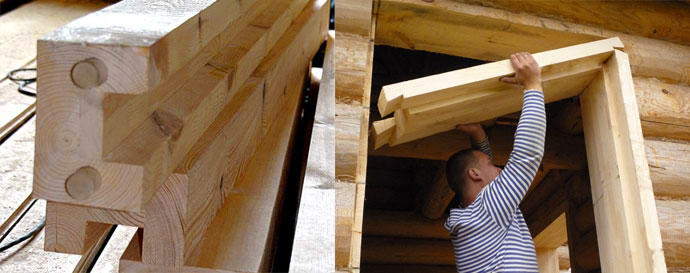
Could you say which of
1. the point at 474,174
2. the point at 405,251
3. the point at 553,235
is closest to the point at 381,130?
the point at 474,174

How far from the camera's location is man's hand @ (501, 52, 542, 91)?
2.55m

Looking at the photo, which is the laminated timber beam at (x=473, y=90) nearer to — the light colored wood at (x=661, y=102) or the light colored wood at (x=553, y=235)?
the light colored wood at (x=661, y=102)

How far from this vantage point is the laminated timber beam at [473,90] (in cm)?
240

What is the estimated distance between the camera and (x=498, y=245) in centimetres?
288

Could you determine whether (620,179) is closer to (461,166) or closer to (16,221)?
(461,166)

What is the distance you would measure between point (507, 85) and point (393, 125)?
0.61 m

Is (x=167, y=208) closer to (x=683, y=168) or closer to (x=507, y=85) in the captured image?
(x=507, y=85)

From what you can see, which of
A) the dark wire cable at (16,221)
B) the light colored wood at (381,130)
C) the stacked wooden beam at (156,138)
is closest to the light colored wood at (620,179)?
the light colored wood at (381,130)

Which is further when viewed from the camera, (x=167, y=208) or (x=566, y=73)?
(x=566, y=73)

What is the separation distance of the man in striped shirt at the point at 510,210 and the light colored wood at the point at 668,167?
0.75 m

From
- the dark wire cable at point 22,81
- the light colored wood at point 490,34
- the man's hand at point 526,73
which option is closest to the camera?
the man's hand at point 526,73

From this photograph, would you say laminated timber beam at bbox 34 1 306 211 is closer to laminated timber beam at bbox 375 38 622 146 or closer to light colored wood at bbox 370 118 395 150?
laminated timber beam at bbox 375 38 622 146

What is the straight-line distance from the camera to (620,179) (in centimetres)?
259

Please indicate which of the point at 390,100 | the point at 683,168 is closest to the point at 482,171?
the point at 683,168
